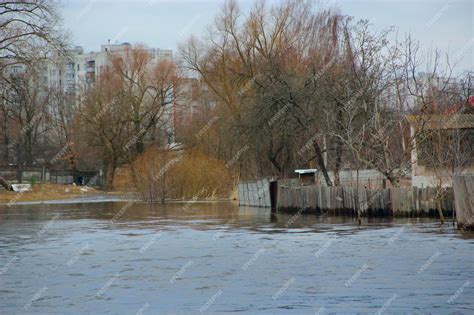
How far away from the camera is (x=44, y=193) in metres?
74.8

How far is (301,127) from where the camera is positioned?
46.9 metres

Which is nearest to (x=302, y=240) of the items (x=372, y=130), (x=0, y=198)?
(x=372, y=130)

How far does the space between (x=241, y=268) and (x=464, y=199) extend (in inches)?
363

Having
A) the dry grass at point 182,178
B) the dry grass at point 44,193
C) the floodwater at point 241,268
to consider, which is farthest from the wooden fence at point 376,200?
the dry grass at point 44,193

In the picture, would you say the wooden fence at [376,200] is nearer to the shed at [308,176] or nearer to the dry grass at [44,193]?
the shed at [308,176]

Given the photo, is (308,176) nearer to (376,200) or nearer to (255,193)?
(255,193)

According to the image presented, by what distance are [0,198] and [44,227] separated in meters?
31.6

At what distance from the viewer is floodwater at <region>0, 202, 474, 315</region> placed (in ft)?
54.1

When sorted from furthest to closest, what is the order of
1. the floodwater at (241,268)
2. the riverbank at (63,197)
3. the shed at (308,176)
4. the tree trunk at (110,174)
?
1. the tree trunk at (110,174)
2. the riverbank at (63,197)
3. the shed at (308,176)
4. the floodwater at (241,268)

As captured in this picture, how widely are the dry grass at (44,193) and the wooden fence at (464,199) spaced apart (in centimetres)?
4360

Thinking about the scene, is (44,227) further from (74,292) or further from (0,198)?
(0,198)

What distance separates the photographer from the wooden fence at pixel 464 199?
27.3 metres

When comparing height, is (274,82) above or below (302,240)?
above

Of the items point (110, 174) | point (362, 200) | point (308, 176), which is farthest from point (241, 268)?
point (110, 174)
